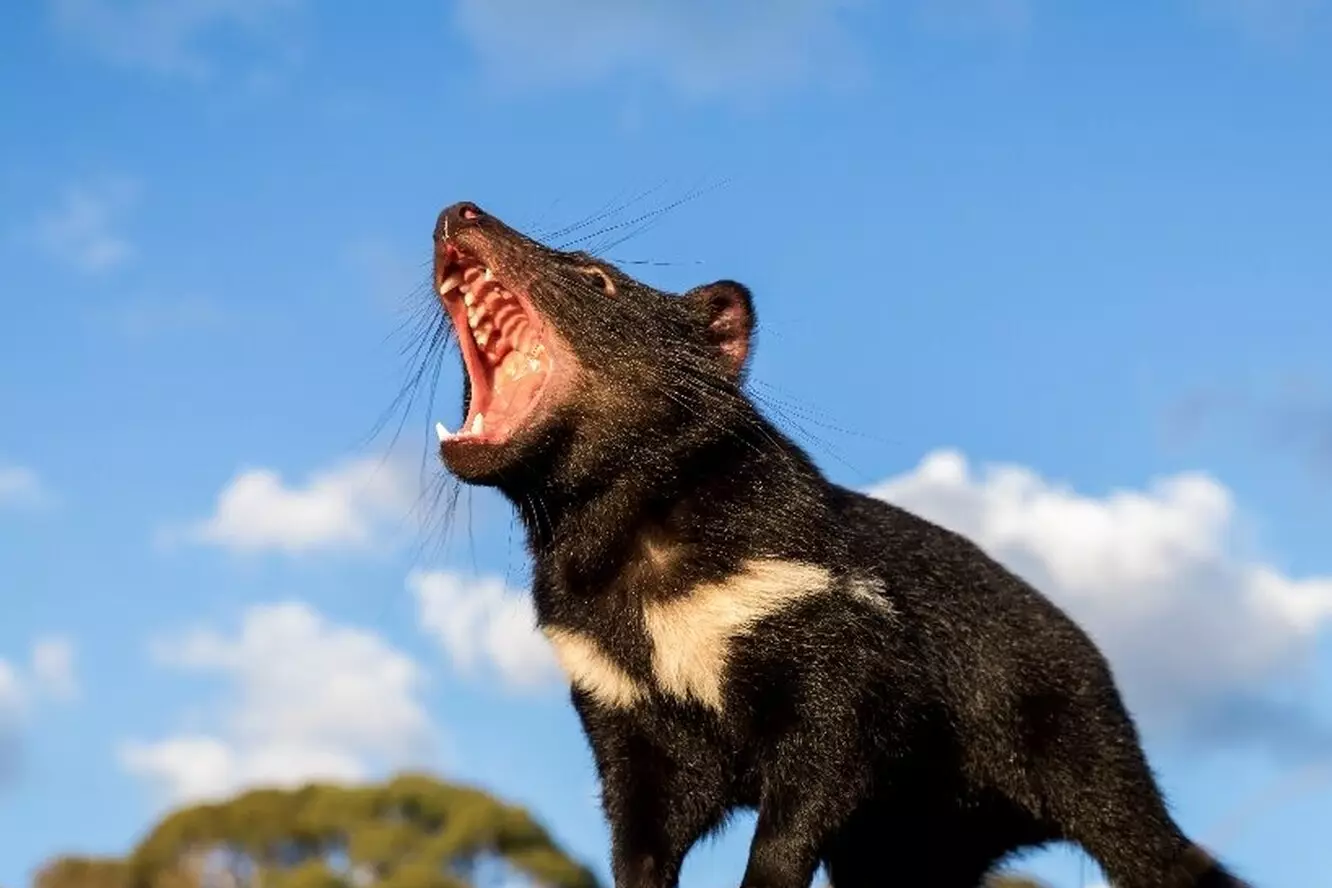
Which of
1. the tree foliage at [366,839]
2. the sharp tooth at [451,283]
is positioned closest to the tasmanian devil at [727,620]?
the sharp tooth at [451,283]

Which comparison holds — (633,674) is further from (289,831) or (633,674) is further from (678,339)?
(289,831)

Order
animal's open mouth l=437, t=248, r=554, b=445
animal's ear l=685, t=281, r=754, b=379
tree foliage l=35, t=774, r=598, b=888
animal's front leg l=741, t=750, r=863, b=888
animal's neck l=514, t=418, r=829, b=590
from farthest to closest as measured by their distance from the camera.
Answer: tree foliage l=35, t=774, r=598, b=888, animal's ear l=685, t=281, r=754, b=379, animal's open mouth l=437, t=248, r=554, b=445, animal's neck l=514, t=418, r=829, b=590, animal's front leg l=741, t=750, r=863, b=888

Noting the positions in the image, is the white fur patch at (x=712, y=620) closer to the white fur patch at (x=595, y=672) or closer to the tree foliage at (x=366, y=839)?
the white fur patch at (x=595, y=672)

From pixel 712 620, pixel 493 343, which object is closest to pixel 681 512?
pixel 712 620

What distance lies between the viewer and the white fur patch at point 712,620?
21.4ft

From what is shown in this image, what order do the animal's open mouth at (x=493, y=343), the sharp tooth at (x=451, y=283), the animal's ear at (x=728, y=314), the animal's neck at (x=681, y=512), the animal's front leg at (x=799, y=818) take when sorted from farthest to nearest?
the animal's ear at (x=728, y=314) → the sharp tooth at (x=451, y=283) → the animal's open mouth at (x=493, y=343) → the animal's neck at (x=681, y=512) → the animal's front leg at (x=799, y=818)

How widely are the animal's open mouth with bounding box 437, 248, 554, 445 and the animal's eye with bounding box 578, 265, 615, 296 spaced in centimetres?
28

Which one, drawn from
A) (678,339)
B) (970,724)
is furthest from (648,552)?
(970,724)

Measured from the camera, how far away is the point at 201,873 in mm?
33969

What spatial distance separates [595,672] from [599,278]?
1487 mm

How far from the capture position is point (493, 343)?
7.11 metres

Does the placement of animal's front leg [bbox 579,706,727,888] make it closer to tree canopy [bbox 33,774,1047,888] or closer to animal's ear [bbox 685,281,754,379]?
animal's ear [bbox 685,281,754,379]

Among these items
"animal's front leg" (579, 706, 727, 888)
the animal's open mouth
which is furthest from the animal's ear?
"animal's front leg" (579, 706, 727, 888)

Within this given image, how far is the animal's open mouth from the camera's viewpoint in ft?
22.5
